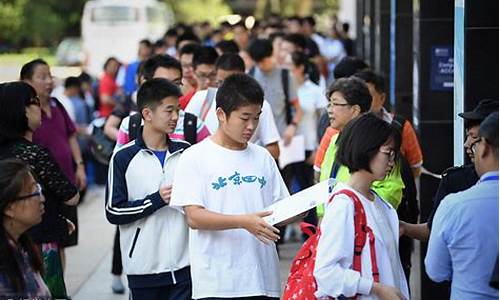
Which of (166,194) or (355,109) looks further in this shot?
(355,109)

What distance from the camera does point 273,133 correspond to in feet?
26.8

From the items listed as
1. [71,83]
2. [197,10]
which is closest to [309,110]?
[71,83]

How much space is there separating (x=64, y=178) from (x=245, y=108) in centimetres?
156

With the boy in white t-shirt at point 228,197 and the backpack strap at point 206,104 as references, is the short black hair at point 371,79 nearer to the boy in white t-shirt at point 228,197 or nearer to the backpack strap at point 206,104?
the backpack strap at point 206,104

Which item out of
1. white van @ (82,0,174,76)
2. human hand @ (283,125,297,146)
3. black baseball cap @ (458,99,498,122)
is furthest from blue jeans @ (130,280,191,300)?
white van @ (82,0,174,76)

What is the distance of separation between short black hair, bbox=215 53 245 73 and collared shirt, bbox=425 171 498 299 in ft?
14.6

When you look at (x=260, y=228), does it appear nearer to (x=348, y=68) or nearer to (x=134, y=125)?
(x=134, y=125)

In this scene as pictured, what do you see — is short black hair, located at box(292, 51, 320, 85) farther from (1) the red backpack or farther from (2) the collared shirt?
(2) the collared shirt

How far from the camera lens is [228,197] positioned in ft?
19.6

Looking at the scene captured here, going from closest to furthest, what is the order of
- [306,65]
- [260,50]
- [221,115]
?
[221,115], [260,50], [306,65]

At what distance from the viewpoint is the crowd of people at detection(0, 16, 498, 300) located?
484 centimetres

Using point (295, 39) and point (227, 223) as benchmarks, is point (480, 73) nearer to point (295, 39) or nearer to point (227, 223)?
point (227, 223)

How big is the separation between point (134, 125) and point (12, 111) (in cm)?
71

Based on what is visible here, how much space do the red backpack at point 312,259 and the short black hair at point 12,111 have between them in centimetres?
218
